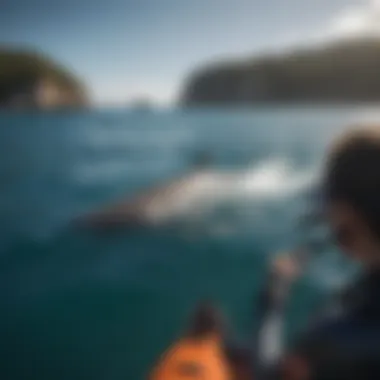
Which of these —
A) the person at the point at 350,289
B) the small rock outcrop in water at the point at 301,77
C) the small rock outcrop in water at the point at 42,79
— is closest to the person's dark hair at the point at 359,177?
the person at the point at 350,289

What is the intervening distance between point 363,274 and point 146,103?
0.51 meters

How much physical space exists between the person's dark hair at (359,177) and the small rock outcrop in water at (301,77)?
10cm

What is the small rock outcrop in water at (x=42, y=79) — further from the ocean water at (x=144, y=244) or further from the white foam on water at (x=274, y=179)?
the white foam on water at (x=274, y=179)

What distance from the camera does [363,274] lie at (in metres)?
1.06

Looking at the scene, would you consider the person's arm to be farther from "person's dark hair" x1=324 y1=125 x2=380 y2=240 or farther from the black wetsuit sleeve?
"person's dark hair" x1=324 y1=125 x2=380 y2=240

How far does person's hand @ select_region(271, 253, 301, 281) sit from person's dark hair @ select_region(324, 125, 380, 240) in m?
0.13

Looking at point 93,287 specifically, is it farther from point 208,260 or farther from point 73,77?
point 73,77

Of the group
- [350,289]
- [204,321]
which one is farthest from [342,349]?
[204,321]

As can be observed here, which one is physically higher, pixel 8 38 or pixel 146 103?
pixel 8 38

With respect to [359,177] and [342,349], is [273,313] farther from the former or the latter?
[359,177]

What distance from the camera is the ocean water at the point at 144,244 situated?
1077 millimetres

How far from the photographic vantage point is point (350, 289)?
1.06m

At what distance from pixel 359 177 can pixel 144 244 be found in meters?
0.40

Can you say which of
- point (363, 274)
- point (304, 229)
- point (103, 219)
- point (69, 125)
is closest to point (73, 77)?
point (69, 125)
